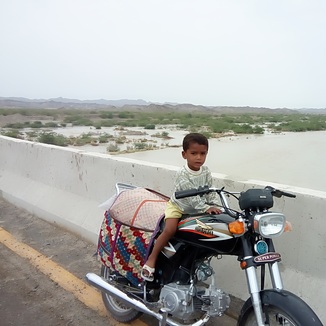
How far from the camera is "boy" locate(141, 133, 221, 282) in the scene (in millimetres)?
2686

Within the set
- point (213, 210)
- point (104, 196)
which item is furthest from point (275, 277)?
point (104, 196)

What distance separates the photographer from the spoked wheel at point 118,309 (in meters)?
3.15

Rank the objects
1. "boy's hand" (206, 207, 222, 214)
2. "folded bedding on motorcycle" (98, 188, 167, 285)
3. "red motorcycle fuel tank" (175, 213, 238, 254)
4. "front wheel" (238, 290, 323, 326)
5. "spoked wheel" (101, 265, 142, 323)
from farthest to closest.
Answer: "spoked wheel" (101, 265, 142, 323) < "folded bedding on motorcycle" (98, 188, 167, 285) < "boy's hand" (206, 207, 222, 214) < "red motorcycle fuel tank" (175, 213, 238, 254) < "front wheel" (238, 290, 323, 326)

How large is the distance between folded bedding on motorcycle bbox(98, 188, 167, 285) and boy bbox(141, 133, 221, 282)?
0.39ft

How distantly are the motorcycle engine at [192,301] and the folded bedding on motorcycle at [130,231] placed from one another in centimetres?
33

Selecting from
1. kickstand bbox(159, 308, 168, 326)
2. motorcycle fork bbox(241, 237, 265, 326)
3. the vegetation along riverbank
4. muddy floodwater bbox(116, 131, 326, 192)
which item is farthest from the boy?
the vegetation along riverbank

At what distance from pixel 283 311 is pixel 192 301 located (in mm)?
732

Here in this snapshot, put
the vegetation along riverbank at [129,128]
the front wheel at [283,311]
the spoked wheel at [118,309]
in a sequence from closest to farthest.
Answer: the front wheel at [283,311], the spoked wheel at [118,309], the vegetation along riverbank at [129,128]

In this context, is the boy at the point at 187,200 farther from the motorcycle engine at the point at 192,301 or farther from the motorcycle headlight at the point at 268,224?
the motorcycle headlight at the point at 268,224

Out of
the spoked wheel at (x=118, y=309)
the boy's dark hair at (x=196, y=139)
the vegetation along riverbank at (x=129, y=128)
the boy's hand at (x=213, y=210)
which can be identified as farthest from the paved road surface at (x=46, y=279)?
the vegetation along riverbank at (x=129, y=128)

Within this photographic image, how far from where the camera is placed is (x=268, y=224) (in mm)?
2188

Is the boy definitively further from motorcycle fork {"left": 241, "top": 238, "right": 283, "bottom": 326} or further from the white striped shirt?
motorcycle fork {"left": 241, "top": 238, "right": 283, "bottom": 326}

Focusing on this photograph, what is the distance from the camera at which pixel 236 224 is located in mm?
2236

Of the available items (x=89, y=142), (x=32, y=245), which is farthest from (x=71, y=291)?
(x=89, y=142)
